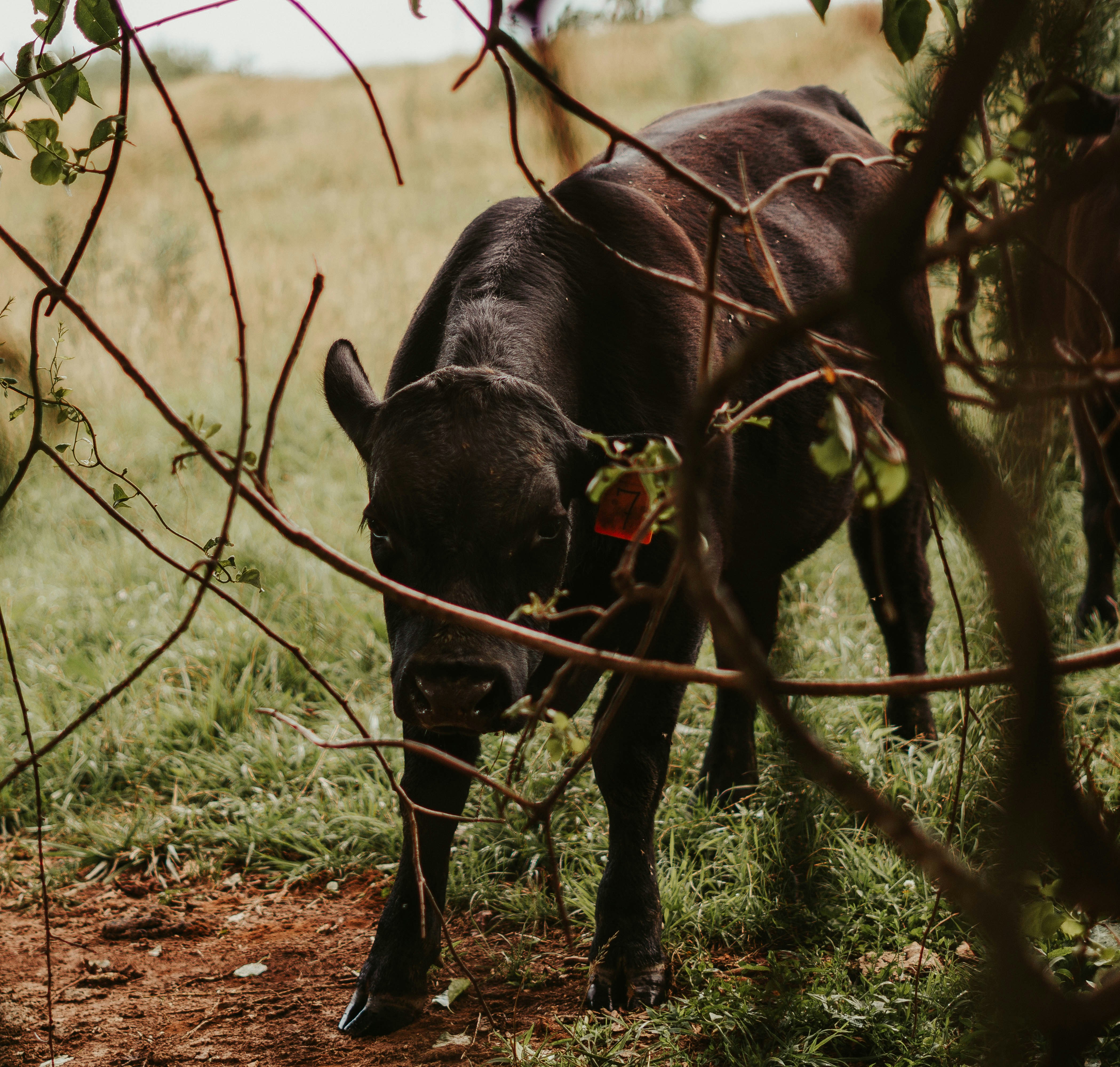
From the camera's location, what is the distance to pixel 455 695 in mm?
2102

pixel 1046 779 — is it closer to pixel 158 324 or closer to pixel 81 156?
pixel 81 156

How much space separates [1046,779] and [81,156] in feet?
5.71

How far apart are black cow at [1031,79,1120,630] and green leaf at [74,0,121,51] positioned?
2.16 meters

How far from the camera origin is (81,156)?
69.9 inches

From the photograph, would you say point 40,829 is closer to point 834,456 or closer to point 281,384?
point 281,384

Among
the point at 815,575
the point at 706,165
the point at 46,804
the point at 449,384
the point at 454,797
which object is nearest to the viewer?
the point at 449,384

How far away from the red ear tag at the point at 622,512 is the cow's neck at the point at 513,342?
12.3 inches

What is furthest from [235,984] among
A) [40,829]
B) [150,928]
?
[40,829]

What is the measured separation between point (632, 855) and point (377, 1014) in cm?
70

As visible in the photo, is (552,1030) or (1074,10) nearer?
(1074,10)

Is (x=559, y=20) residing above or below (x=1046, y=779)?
above

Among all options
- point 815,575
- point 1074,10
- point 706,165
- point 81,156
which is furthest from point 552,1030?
point 815,575

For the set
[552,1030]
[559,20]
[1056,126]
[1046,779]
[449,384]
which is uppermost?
[559,20]

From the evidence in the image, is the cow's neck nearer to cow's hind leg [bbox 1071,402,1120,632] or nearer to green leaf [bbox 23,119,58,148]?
green leaf [bbox 23,119,58,148]
